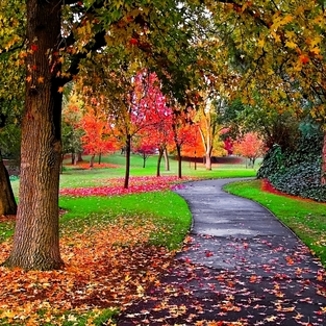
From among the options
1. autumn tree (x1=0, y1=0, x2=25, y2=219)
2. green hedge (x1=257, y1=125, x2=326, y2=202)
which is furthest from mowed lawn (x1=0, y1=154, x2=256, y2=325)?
green hedge (x1=257, y1=125, x2=326, y2=202)

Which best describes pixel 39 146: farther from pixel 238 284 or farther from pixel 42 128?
pixel 238 284

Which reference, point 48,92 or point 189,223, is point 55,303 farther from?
point 189,223

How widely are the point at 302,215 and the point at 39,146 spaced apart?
32.9 feet

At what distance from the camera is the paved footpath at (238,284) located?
5.78 metres

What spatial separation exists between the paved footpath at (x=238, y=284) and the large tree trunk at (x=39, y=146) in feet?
7.22

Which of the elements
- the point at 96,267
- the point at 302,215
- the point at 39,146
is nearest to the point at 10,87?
the point at 39,146

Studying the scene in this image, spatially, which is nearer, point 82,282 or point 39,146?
point 82,282

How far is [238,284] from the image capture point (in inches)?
290

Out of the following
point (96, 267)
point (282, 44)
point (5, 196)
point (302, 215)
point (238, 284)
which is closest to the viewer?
point (282, 44)

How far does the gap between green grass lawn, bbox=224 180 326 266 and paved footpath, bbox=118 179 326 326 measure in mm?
308

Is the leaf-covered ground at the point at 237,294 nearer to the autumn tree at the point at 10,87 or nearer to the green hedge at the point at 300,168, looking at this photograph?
the autumn tree at the point at 10,87

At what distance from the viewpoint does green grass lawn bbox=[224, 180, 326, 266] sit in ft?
35.7

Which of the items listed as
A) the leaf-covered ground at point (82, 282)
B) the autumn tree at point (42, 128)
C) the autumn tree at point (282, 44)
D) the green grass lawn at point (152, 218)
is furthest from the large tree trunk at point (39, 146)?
the autumn tree at point (282, 44)

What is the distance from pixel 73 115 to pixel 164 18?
129ft
